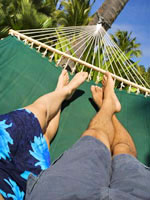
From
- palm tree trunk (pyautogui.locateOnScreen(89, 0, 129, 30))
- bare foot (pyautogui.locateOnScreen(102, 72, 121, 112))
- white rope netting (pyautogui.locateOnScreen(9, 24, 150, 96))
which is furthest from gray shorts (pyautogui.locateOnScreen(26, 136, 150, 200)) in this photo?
palm tree trunk (pyautogui.locateOnScreen(89, 0, 129, 30))

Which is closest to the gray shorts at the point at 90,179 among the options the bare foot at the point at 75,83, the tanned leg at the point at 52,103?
the tanned leg at the point at 52,103

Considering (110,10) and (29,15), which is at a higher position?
(110,10)

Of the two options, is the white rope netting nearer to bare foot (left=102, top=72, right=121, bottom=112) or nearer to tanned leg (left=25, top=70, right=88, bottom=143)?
bare foot (left=102, top=72, right=121, bottom=112)

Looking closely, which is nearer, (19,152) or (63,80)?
(19,152)

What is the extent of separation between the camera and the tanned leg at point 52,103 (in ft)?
3.25

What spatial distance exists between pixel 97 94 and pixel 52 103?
0.47 meters

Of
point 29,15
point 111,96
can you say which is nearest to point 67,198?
point 111,96

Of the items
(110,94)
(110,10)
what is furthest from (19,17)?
(110,94)

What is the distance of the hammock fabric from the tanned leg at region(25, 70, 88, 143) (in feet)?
0.24

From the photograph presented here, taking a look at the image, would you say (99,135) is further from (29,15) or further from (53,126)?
(29,15)

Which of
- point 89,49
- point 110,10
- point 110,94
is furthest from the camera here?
point 110,10

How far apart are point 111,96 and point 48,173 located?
0.86 metres

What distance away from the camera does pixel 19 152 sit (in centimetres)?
80

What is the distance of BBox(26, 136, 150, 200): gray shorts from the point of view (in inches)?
22.1
